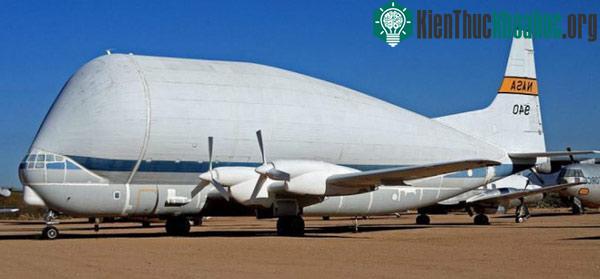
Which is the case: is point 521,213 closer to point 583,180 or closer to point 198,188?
point 583,180

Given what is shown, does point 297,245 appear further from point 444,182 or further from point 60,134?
point 444,182

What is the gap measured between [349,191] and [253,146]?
3.43 m

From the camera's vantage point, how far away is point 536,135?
3603 centimetres

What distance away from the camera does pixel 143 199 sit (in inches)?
1011

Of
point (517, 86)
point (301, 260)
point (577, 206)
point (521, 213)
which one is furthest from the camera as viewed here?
point (577, 206)

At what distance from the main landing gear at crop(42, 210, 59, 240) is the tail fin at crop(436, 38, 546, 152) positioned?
16.6 m

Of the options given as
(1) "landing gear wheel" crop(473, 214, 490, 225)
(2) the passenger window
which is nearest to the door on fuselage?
(2) the passenger window

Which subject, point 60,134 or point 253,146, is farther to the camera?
point 253,146

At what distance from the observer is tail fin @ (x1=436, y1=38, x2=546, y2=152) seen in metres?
34.8

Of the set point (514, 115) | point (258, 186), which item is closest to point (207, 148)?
point (258, 186)

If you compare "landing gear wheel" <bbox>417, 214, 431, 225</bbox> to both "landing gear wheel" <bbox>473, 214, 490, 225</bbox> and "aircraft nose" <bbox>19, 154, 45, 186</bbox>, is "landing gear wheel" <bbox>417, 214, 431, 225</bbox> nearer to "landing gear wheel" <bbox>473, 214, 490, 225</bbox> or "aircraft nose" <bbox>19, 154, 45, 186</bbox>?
"landing gear wheel" <bbox>473, 214, 490, 225</bbox>

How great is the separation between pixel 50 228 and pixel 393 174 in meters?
10.4

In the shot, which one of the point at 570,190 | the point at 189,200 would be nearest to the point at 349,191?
the point at 189,200

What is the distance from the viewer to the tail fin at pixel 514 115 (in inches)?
1369
